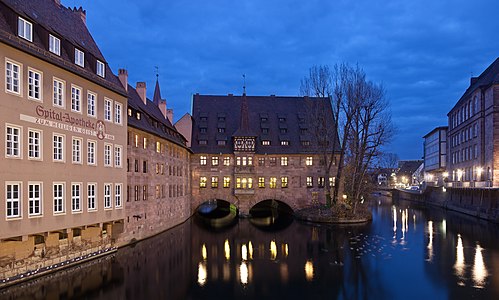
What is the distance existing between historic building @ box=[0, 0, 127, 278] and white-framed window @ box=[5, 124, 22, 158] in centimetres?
4

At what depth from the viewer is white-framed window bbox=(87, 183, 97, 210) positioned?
72.7ft

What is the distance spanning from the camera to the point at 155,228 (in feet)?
110

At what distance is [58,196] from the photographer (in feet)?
65.2

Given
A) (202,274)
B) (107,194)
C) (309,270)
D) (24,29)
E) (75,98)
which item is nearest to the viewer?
(24,29)

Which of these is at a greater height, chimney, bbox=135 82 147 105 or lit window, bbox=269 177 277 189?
chimney, bbox=135 82 147 105

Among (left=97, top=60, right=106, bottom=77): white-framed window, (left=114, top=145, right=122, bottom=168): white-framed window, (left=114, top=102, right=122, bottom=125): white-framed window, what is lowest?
(left=114, top=145, right=122, bottom=168): white-framed window

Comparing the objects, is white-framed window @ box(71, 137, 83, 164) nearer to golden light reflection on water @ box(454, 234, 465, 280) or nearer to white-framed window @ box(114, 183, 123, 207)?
white-framed window @ box(114, 183, 123, 207)

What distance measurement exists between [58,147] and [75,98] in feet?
9.97

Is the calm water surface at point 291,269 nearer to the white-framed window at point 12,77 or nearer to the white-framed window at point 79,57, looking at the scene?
the white-framed window at point 12,77

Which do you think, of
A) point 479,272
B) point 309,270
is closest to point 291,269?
point 309,270

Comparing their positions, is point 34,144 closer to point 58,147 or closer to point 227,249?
point 58,147

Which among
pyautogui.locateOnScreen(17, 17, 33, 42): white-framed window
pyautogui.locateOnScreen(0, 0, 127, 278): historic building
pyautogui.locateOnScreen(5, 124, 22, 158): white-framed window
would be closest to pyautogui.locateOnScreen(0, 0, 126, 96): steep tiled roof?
pyautogui.locateOnScreen(0, 0, 127, 278): historic building

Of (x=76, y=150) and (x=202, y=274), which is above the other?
(x=76, y=150)

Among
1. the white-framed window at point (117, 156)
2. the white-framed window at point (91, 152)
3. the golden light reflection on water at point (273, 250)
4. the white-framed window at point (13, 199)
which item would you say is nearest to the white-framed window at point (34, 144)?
the white-framed window at point (13, 199)
